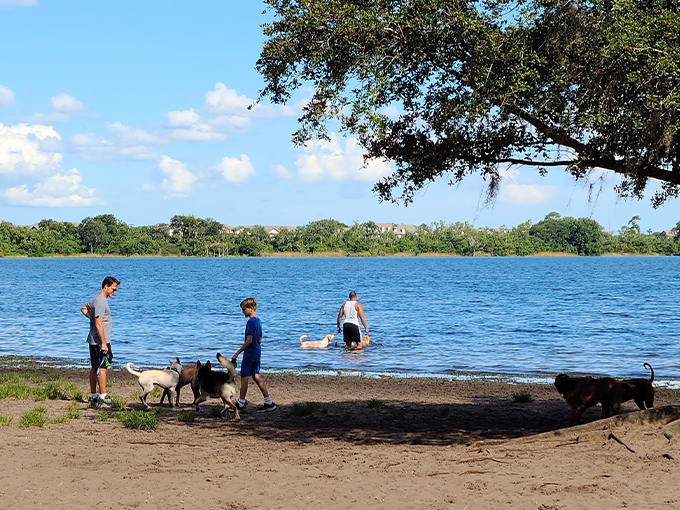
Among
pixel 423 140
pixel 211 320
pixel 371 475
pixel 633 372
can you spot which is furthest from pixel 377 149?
pixel 211 320

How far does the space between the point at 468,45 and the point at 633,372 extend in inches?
540

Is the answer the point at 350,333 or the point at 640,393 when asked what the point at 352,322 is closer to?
the point at 350,333

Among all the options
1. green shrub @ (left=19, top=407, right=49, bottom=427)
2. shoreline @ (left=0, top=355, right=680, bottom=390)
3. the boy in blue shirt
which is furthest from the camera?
shoreline @ (left=0, top=355, right=680, bottom=390)

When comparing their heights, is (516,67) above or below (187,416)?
above

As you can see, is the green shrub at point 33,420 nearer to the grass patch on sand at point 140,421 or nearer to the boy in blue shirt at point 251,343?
the grass patch on sand at point 140,421

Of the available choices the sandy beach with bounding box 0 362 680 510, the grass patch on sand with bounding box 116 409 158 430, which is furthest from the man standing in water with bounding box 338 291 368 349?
the grass patch on sand with bounding box 116 409 158 430

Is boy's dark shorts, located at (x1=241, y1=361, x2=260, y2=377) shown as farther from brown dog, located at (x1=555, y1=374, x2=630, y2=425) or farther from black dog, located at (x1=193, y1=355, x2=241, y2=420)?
brown dog, located at (x1=555, y1=374, x2=630, y2=425)

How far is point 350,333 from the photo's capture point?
2327cm

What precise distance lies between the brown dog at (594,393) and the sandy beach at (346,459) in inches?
12.1

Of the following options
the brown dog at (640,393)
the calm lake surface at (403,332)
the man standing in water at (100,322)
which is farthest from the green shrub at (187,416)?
the calm lake surface at (403,332)

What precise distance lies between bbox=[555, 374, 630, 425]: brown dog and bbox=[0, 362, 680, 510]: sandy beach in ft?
1.01

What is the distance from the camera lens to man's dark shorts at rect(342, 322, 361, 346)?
23.1m

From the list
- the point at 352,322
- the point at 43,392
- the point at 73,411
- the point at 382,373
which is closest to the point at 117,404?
the point at 73,411

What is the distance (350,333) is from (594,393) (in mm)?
14081
